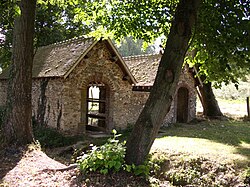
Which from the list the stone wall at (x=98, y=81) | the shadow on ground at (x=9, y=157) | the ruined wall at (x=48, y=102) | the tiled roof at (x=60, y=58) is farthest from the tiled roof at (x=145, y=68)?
the shadow on ground at (x=9, y=157)

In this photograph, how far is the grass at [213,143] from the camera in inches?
376

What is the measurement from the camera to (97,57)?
1431 cm

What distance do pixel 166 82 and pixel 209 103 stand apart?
617 inches

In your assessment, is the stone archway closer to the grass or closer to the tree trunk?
the grass

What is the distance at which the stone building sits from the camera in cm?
1345

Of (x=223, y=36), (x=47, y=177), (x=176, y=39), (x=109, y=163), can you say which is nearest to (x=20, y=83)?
(x=47, y=177)

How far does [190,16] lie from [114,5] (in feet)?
12.3

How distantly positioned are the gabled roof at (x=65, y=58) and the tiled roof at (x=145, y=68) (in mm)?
2050

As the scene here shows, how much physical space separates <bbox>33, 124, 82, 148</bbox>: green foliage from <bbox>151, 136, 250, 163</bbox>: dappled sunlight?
13.6 feet

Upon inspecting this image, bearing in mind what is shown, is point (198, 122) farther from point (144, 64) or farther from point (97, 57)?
point (97, 57)

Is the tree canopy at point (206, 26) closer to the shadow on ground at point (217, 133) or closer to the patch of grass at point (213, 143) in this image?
the patch of grass at point (213, 143)

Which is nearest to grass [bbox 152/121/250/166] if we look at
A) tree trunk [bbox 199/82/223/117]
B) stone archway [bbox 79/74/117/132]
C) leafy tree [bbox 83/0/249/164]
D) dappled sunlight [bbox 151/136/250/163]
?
dappled sunlight [bbox 151/136/250/163]

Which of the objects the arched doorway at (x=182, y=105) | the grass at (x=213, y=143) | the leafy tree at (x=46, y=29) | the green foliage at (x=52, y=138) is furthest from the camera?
the leafy tree at (x=46, y=29)

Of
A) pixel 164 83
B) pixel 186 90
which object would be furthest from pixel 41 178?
pixel 186 90
